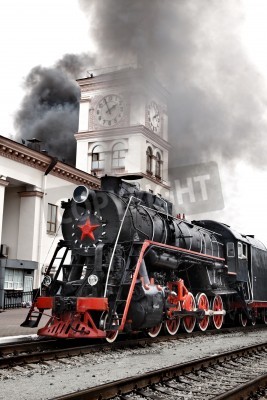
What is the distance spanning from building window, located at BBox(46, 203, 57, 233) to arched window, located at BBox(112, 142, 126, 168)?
9028 millimetres

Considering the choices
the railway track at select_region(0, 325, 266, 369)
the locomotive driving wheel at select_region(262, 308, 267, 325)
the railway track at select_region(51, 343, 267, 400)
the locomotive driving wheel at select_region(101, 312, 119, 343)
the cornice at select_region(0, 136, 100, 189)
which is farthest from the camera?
the cornice at select_region(0, 136, 100, 189)

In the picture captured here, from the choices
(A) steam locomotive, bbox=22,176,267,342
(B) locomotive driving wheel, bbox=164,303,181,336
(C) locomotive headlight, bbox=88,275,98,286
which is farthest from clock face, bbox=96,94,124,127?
(B) locomotive driving wheel, bbox=164,303,181,336

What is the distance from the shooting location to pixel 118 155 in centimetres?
1605

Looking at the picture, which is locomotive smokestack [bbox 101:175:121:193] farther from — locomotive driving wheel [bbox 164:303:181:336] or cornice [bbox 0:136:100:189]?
cornice [bbox 0:136:100:189]

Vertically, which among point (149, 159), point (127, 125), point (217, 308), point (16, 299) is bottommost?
point (217, 308)

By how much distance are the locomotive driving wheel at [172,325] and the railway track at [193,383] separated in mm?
3488

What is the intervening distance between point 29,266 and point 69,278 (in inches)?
514

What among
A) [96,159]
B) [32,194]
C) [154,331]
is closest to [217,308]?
[154,331]

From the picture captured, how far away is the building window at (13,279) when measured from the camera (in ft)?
69.5

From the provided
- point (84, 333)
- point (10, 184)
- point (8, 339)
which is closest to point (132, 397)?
point (84, 333)

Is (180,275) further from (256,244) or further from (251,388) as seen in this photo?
(251,388)

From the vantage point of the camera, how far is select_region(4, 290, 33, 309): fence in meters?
21.0

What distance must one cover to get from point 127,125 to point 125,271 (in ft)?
19.4

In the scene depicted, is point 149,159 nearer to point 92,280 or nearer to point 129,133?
point 129,133
